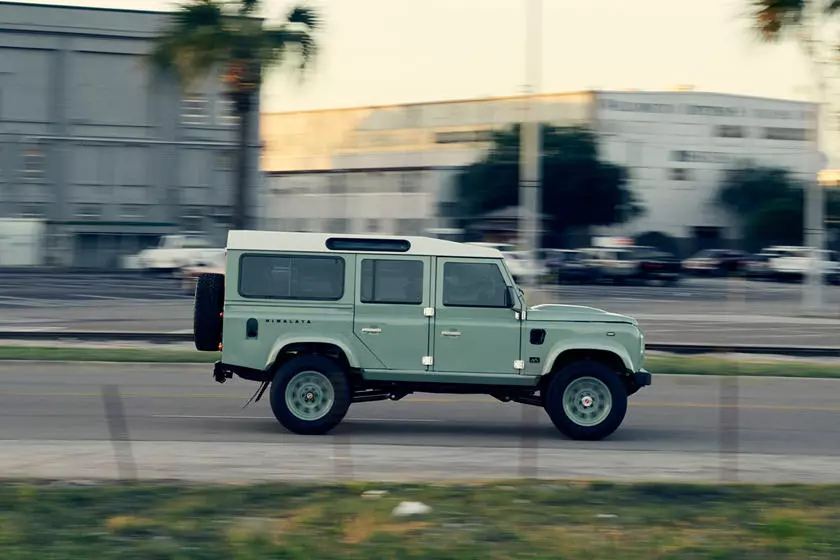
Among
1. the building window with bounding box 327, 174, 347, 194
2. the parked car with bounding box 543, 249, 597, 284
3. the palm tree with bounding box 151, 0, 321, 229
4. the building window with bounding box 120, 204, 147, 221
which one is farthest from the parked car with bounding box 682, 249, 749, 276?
the palm tree with bounding box 151, 0, 321, 229

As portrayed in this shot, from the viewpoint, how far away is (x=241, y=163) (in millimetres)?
29047

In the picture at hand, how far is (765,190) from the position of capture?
85.3m

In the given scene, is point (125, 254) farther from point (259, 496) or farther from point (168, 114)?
point (259, 496)

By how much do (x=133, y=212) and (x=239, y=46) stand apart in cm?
3362

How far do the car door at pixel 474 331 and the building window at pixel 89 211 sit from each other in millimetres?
50478

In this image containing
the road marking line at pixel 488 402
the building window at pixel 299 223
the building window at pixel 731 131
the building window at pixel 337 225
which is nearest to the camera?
the road marking line at pixel 488 402

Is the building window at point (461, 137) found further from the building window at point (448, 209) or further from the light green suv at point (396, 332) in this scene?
the light green suv at point (396, 332)

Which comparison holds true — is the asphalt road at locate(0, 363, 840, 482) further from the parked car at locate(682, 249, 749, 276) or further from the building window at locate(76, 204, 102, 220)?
the parked car at locate(682, 249, 749, 276)

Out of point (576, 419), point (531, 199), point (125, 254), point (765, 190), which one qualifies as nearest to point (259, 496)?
point (576, 419)

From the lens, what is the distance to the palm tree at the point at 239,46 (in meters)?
29.2

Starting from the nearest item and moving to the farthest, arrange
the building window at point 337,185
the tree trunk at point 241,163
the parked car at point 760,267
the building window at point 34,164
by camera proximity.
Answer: the tree trunk at point 241,163 → the building window at point 34,164 → the parked car at point 760,267 → the building window at point 337,185

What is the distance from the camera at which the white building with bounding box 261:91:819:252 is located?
87250 millimetres

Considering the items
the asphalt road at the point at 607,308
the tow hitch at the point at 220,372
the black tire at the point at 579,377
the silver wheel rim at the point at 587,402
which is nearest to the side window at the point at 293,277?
the tow hitch at the point at 220,372

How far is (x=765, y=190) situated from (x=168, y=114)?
1710 inches
